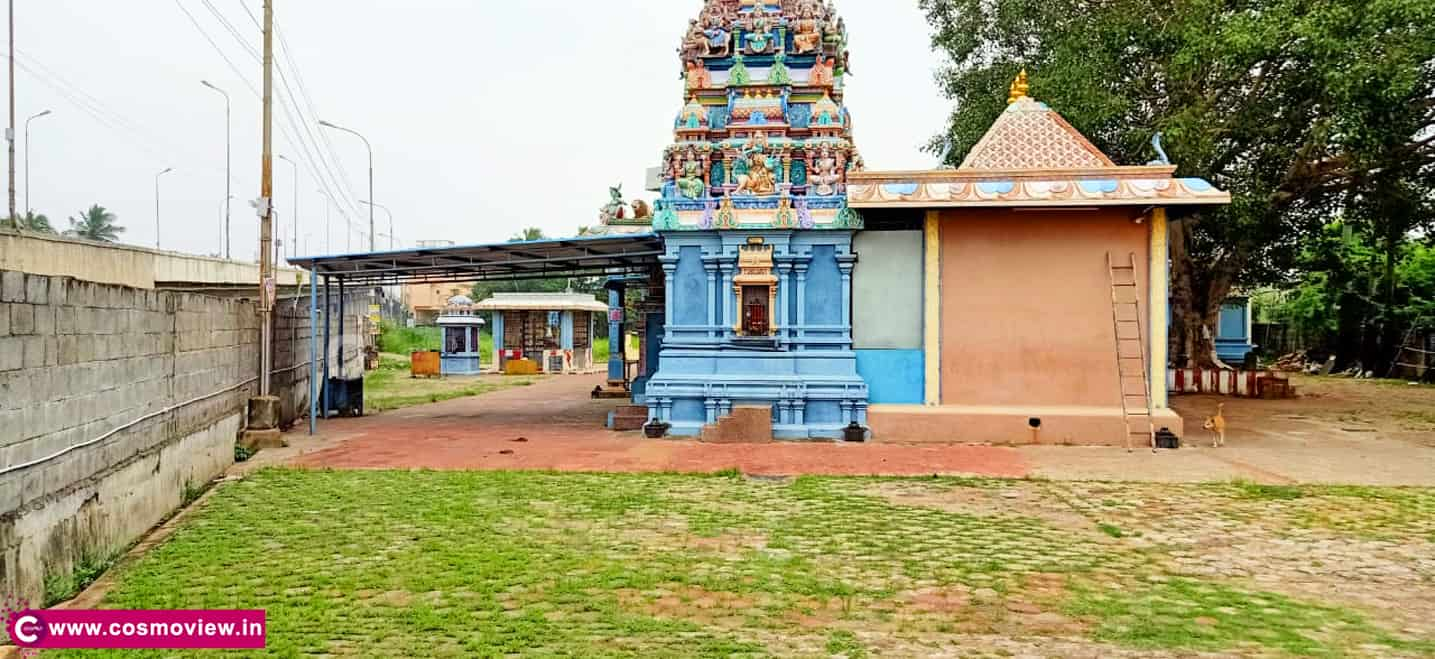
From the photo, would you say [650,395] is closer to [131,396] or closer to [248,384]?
[248,384]

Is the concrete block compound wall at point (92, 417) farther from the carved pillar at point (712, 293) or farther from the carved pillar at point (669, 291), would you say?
the carved pillar at point (712, 293)

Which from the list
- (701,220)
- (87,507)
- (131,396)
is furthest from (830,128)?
(87,507)

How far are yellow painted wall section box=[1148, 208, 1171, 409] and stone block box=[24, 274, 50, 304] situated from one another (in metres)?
12.9

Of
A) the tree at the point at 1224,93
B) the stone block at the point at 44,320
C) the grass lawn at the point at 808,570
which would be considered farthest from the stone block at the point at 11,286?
the tree at the point at 1224,93

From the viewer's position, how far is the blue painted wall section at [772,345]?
14.9 meters

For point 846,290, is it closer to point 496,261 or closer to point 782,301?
point 782,301

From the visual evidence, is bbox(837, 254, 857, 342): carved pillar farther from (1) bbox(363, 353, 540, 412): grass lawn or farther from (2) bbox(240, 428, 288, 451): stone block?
(1) bbox(363, 353, 540, 412): grass lawn

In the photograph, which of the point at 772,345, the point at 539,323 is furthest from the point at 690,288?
the point at 539,323

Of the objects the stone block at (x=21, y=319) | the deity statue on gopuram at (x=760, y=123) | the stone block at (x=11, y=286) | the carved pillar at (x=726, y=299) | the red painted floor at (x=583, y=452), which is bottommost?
the red painted floor at (x=583, y=452)

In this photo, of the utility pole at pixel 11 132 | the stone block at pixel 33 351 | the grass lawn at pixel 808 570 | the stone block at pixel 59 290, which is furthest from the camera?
the utility pole at pixel 11 132

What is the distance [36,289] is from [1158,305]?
43.0 feet

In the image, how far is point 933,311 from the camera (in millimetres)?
14797

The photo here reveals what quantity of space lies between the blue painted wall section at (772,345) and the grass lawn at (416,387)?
8260 millimetres

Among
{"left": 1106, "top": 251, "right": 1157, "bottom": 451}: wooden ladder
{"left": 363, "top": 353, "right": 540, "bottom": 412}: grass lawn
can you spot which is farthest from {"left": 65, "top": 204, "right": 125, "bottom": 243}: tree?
{"left": 1106, "top": 251, "right": 1157, "bottom": 451}: wooden ladder
